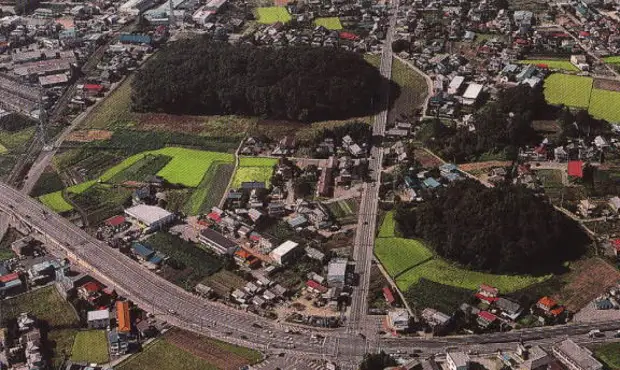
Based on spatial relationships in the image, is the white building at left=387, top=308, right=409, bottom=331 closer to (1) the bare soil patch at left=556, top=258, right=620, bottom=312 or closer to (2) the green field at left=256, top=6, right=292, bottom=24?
(1) the bare soil patch at left=556, top=258, right=620, bottom=312

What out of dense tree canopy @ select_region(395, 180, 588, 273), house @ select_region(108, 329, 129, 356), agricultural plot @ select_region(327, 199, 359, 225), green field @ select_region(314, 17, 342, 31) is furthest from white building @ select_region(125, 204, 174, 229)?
green field @ select_region(314, 17, 342, 31)

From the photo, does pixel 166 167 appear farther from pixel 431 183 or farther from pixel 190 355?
pixel 190 355

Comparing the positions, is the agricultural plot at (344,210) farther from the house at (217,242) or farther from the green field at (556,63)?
the green field at (556,63)

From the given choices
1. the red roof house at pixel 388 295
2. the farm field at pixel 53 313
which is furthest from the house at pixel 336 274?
the farm field at pixel 53 313

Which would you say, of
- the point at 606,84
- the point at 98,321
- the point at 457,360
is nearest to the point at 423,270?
the point at 457,360

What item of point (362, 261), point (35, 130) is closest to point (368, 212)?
point (362, 261)
